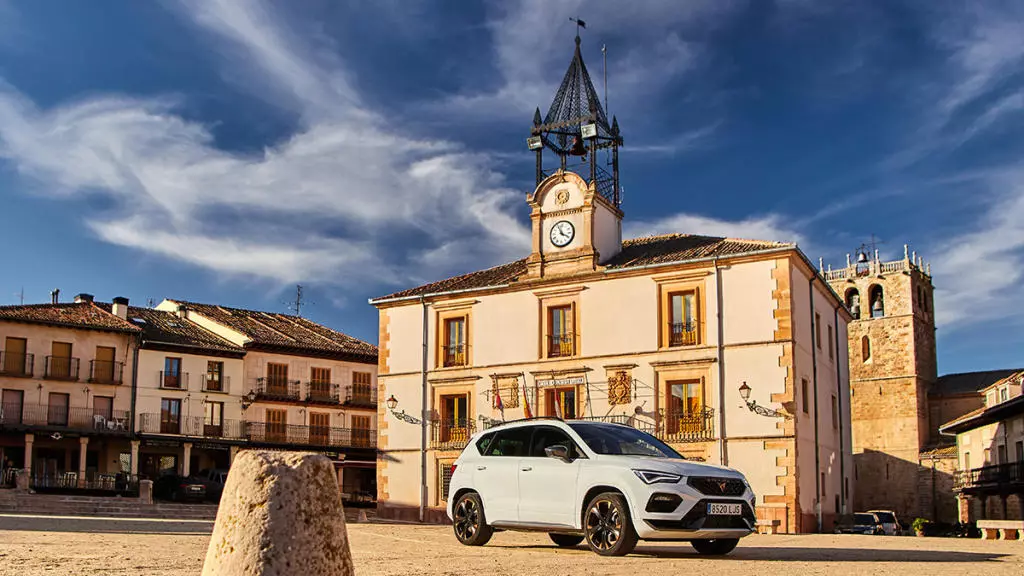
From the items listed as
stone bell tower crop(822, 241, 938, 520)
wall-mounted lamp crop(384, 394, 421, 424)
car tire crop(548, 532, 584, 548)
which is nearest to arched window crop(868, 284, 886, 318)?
stone bell tower crop(822, 241, 938, 520)

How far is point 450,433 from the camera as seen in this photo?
3472 centimetres

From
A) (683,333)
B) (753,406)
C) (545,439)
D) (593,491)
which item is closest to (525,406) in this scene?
(683,333)

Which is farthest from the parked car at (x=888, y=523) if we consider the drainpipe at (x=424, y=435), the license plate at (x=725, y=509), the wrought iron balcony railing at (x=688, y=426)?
the license plate at (x=725, y=509)

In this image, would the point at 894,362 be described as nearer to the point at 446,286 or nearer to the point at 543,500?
the point at 446,286

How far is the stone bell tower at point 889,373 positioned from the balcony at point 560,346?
149 feet

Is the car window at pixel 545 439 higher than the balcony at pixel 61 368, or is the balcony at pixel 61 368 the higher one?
the balcony at pixel 61 368

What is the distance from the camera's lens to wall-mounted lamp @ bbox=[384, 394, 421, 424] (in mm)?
35344

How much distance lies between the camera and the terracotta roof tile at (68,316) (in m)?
44.7

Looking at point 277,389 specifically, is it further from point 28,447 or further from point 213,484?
point 213,484

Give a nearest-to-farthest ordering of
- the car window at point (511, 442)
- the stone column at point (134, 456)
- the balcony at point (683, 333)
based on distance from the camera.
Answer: the car window at point (511, 442), the balcony at point (683, 333), the stone column at point (134, 456)

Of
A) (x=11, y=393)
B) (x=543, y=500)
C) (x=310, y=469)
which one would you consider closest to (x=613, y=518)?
(x=543, y=500)

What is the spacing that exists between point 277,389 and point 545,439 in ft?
131

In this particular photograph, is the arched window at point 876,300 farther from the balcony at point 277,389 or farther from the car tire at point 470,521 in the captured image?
the car tire at point 470,521

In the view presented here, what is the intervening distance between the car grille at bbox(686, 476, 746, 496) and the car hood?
55 mm
